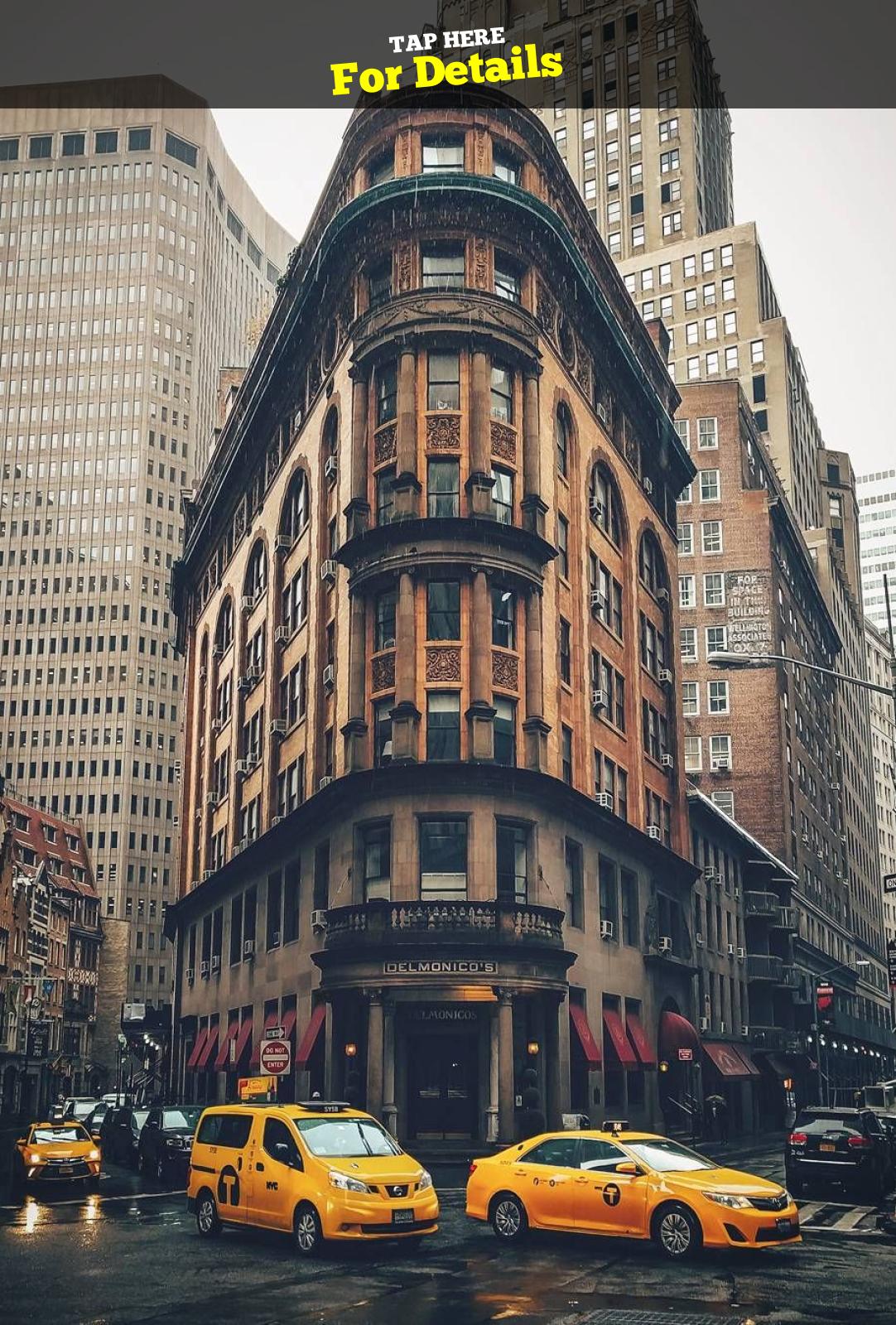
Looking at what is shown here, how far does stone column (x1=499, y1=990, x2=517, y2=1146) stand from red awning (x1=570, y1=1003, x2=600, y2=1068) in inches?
181

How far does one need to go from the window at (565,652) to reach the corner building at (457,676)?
0.15m

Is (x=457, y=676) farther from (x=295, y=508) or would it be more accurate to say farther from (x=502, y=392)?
(x=295, y=508)

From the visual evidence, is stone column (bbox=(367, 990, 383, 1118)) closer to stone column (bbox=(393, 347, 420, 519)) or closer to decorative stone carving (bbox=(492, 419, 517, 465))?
stone column (bbox=(393, 347, 420, 519))

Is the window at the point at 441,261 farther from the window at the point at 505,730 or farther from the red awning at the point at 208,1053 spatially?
the red awning at the point at 208,1053

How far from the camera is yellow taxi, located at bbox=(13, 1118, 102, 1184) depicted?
29656mm

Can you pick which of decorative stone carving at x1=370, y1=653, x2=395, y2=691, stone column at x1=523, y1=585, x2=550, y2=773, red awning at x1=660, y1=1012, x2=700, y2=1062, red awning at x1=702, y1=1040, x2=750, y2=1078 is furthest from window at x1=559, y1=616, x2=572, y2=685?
red awning at x1=702, y1=1040, x2=750, y2=1078

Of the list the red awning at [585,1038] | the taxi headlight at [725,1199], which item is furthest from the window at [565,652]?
the taxi headlight at [725,1199]

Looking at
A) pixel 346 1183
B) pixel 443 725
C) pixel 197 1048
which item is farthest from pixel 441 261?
pixel 197 1048

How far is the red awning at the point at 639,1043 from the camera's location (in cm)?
4578

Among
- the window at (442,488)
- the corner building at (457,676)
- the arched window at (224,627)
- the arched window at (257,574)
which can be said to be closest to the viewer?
the corner building at (457,676)

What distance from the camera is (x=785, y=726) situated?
85.1 metres

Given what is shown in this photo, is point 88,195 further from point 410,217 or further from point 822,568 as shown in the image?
point 410,217

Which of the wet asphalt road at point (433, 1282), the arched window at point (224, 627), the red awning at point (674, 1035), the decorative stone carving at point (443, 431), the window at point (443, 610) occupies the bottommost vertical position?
the wet asphalt road at point (433, 1282)

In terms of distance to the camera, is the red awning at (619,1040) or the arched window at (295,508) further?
the arched window at (295,508)
